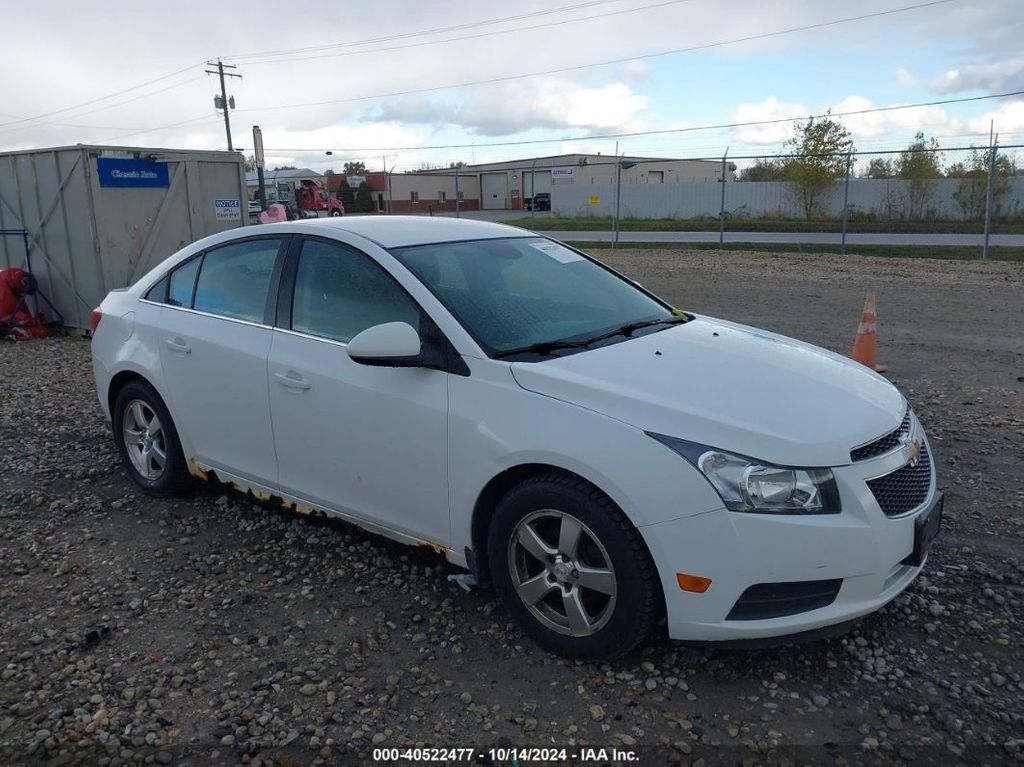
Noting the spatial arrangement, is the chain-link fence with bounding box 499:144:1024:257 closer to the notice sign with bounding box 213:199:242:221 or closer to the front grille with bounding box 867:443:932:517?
the notice sign with bounding box 213:199:242:221

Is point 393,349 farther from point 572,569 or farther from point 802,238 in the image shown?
point 802,238

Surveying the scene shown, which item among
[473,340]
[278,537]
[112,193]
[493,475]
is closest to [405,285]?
→ [473,340]

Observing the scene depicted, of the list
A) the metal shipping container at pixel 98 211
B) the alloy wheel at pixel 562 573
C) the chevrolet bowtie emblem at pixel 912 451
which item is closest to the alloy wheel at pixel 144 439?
the alloy wheel at pixel 562 573

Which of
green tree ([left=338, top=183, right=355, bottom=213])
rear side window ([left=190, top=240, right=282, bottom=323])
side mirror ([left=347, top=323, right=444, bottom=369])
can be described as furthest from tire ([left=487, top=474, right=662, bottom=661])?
green tree ([left=338, top=183, right=355, bottom=213])

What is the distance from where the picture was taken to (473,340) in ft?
11.8

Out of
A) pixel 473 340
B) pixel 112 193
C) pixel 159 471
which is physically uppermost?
pixel 112 193

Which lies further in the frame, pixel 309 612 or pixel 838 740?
pixel 309 612

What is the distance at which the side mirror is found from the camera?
3553 mm

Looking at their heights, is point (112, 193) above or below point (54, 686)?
above

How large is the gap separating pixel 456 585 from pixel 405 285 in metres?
1.42

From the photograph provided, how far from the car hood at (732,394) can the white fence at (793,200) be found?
26435 mm

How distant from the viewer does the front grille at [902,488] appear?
10.2 ft

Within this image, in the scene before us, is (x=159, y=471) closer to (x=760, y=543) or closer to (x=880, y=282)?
(x=760, y=543)

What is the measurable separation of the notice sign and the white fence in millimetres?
20528
